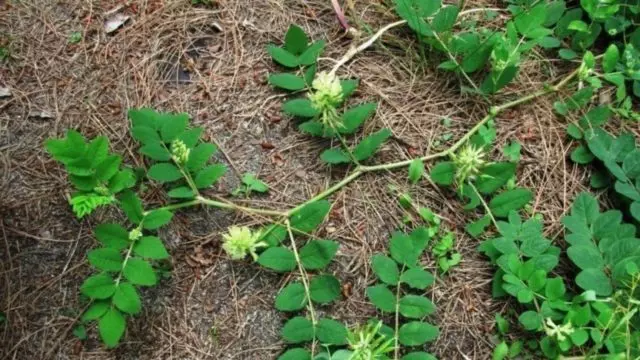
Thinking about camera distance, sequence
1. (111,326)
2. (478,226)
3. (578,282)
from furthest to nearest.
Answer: (478,226) < (578,282) < (111,326)

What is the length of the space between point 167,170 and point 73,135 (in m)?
0.30

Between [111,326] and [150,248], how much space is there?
0.26m

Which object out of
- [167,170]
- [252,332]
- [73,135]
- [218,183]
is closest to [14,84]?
[73,135]

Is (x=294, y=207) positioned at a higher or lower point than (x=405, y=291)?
higher

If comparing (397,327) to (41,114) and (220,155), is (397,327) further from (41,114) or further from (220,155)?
(41,114)

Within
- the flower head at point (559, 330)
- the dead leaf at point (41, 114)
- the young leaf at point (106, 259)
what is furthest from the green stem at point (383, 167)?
the flower head at point (559, 330)

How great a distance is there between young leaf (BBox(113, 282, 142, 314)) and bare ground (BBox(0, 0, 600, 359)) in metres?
0.15

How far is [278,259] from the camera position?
78.2 inches

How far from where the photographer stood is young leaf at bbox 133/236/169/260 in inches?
75.1

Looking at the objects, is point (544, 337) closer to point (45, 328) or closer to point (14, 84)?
point (45, 328)

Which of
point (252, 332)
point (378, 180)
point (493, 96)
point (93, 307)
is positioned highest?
point (493, 96)

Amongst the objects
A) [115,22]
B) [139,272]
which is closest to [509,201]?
[139,272]

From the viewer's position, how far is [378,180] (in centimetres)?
216

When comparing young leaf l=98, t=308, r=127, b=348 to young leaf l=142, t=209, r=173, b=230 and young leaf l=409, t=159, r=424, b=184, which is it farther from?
young leaf l=409, t=159, r=424, b=184
